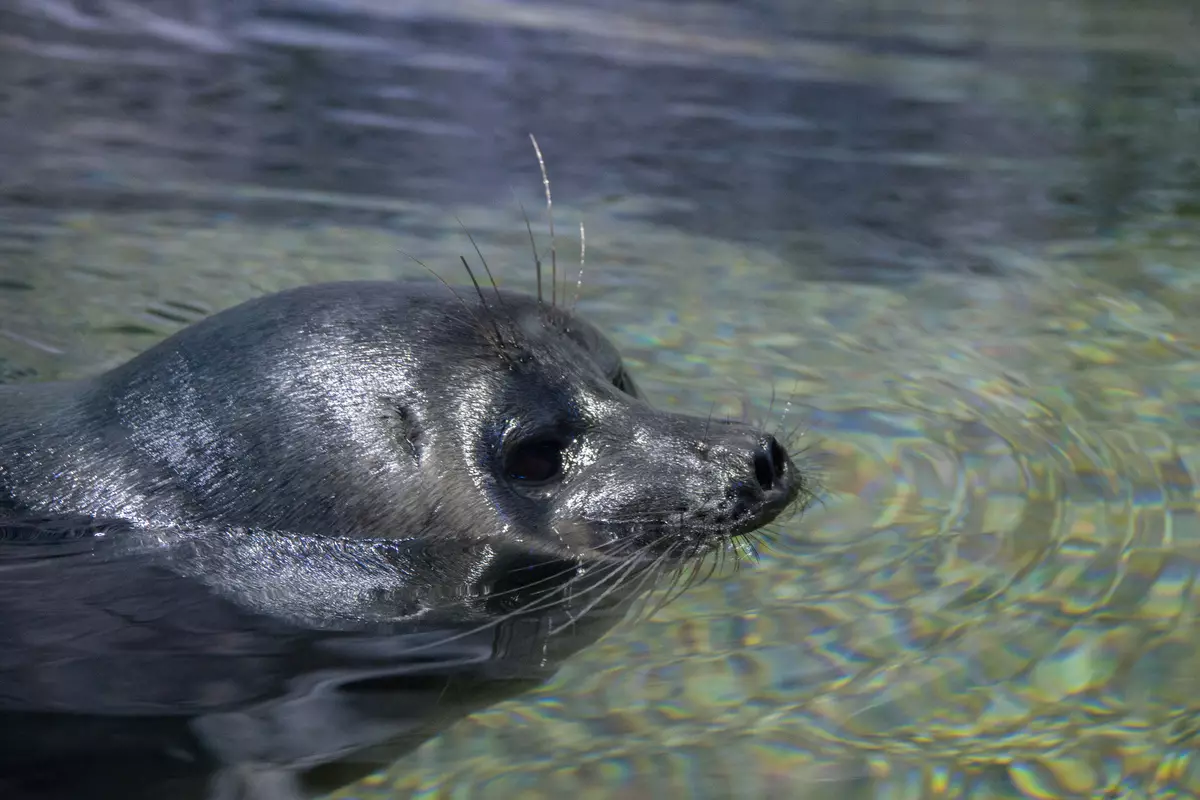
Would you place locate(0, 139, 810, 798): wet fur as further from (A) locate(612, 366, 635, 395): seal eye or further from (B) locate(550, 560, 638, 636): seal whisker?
(A) locate(612, 366, 635, 395): seal eye

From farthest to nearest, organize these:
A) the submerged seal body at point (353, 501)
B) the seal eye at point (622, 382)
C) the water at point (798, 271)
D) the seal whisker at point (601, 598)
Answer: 1. the seal eye at point (622, 382)
2. the seal whisker at point (601, 598)
3. the submerged seal body at point (353, 501)
4. the water at point (798, 271)

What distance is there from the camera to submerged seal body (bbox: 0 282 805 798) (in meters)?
2.93

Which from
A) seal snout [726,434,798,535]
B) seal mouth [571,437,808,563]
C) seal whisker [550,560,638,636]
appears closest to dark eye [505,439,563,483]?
seal mouth [571,437,808,563]

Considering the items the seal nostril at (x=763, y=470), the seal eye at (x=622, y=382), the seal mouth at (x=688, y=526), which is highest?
the seal eye at (x=622, y=382)

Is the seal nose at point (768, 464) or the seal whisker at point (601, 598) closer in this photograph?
the seal whisker at point (601, 598)

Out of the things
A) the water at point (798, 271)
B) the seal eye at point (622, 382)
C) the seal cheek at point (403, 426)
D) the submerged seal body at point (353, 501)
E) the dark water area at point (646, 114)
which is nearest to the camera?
the water at point (798, 271)

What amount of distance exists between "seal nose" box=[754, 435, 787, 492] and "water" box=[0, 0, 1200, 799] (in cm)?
20

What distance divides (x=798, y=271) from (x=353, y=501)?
2850 mm

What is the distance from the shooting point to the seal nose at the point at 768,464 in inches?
125

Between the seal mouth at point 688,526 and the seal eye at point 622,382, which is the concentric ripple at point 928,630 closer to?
the seal mouth at point 688,526

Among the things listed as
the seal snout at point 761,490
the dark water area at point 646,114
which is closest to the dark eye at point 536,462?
the seal snout at point 761,490

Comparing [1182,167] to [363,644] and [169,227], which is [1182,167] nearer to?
[169,227]

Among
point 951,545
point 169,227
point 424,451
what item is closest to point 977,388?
point 951,545

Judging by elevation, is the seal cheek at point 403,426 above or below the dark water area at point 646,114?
below
